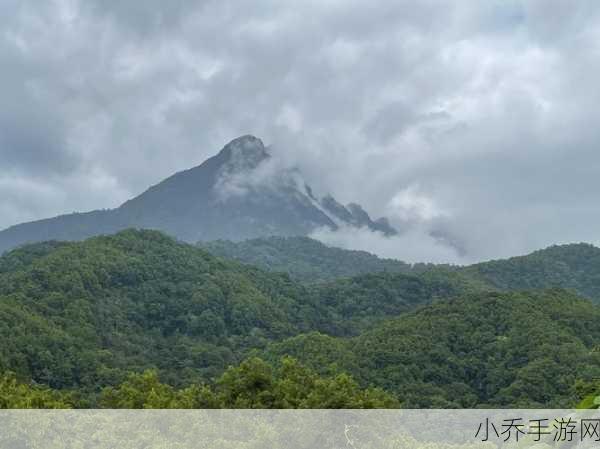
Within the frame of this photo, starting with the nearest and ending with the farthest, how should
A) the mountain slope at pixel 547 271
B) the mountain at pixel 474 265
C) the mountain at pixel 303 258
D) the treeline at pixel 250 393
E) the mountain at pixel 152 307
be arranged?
the treeline at pixel 250 393 < the mountain at pixel 152 307 < the mountain slope at pixel 547 271 < the mountain at pixel 474 265 < the mountain at pixel 303 258

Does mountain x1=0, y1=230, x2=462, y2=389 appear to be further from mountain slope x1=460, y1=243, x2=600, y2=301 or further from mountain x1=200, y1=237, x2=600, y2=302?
mountain x1=200, y1=237, x2=600, y2=302

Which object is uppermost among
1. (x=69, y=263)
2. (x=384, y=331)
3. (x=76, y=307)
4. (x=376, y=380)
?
(x=69, y=263)

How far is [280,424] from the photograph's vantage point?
1404 centimetres

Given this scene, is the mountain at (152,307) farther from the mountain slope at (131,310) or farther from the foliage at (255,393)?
the foliage at (255,393)

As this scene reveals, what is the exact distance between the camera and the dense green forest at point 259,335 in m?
22.8

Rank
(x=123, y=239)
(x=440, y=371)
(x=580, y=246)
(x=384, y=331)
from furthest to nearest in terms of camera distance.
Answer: (x=580, y=246)
(x=123, y=239)
(x=384, y=331)
(x=440, y=371)

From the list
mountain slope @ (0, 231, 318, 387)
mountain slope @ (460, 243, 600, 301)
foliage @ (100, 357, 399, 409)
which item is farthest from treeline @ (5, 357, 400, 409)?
mountain slope @ (460, 243, 600, 301)

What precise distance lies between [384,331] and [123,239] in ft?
138

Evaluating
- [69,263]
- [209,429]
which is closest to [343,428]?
[209,429]

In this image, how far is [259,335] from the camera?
79500mm

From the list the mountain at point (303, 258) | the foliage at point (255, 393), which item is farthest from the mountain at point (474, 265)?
the foliage at point (255, 393)

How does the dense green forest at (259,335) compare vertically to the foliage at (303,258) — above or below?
below

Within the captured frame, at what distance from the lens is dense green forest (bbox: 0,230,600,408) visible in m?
22.8

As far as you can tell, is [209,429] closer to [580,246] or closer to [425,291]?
[425,291]
